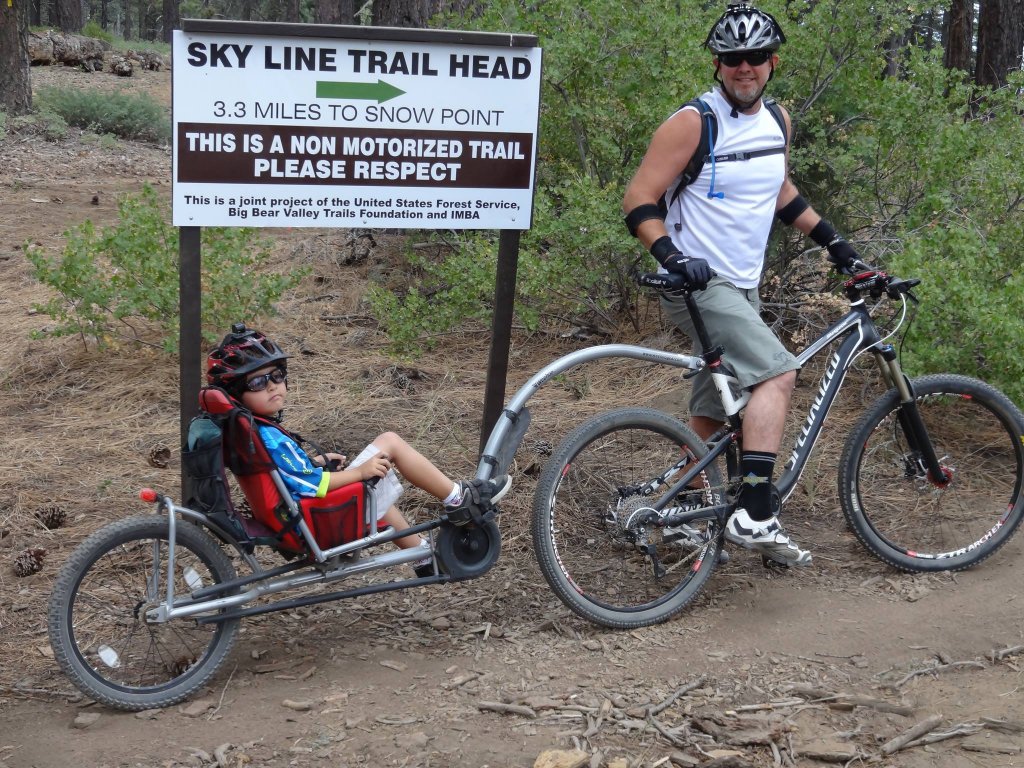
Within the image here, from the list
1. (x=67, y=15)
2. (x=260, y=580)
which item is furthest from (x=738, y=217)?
(x=67, y=15)

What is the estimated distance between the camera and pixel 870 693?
3.76 metres

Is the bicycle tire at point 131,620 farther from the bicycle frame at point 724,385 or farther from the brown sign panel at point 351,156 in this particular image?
the brown sign panel at point 351,156

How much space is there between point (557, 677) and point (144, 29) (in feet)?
184

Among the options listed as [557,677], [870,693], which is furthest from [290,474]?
[870,693]

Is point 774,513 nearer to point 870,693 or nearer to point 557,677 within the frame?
point 870,693

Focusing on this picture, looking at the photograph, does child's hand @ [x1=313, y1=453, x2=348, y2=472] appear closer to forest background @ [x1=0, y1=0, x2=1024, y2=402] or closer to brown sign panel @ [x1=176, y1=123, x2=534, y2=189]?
brown sign panel @ [x1=176, y1=123, x2=534, y2=189]

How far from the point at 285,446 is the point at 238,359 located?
331mm

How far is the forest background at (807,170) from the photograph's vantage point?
18.9 ft

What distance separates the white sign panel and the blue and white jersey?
3.22 feet

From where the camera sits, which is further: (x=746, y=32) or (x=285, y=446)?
(x=746, y=32)

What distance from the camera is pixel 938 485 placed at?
4.68 m

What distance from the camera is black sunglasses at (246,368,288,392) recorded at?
3734 millimetres

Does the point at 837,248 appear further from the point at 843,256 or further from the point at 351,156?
the point at 351,156

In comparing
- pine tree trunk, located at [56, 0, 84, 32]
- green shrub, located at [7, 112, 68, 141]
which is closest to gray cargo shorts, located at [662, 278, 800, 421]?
green shrub, located at [7, 112, 68, 141]
